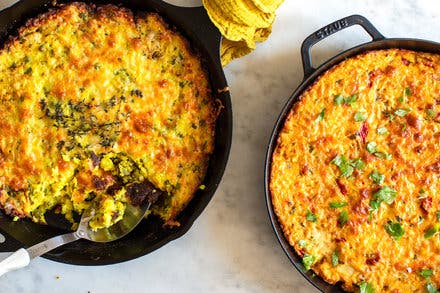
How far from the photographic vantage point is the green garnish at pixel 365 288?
3.51 m

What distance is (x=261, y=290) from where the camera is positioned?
3.90 m

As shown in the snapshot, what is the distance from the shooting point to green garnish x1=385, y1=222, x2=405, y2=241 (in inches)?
138

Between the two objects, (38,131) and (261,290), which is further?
(261,290)

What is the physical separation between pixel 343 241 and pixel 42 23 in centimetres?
208

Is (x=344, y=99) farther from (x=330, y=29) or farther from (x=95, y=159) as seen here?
(x=95, y=159)

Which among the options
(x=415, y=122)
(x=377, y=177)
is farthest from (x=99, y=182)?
(x=415, y=122)

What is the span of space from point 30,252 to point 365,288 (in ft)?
6.07

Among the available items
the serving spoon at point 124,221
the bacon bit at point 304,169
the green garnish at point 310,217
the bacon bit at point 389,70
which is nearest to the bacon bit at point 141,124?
the serving spoon at point 124,221

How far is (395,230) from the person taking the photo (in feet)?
11.5

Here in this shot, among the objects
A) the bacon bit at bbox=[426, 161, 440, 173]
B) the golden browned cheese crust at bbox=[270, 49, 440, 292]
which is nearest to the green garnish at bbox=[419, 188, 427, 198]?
the golden browned cheese crust at bbox=[270, 49, 440, 292]

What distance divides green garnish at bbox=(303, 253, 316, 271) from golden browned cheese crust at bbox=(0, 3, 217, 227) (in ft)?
2.40

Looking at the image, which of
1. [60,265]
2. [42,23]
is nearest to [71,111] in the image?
[42,23]

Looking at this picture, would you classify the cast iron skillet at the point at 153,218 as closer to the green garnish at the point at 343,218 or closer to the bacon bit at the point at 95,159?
the bacon bit at the point at 95,159

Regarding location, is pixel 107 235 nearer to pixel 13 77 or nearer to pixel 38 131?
pixel 38 131
